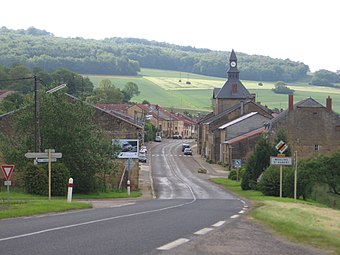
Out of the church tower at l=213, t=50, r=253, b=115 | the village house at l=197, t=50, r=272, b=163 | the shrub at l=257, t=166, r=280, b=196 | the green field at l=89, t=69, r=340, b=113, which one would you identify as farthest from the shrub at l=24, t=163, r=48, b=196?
the green field at l=89, t=69, r=340, b=113

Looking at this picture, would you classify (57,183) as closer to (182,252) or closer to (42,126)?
(42,126)

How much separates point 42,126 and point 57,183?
6.69 meters

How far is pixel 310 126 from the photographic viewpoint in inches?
2990

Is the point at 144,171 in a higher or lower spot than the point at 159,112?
lower

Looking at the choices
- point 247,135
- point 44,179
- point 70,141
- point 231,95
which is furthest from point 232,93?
point 44,179

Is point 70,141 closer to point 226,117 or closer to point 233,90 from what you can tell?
point 226,117

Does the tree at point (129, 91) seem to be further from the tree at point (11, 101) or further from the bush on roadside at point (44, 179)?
the bush on roadside at point (44, 179)

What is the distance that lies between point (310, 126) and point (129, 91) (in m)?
100

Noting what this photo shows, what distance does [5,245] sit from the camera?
10.9 metres

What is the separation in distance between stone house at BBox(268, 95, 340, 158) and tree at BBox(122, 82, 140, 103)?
306 feet

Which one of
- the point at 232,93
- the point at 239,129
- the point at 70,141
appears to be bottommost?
the point at 70,141

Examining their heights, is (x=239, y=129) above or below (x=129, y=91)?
below

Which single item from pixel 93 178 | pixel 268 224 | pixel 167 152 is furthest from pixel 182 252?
pixel 167 152

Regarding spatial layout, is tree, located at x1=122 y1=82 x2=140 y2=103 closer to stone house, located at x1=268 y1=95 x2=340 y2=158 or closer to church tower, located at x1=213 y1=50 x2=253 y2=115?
church tower, located at x1=213 y1=50 x2=253 y2=115
